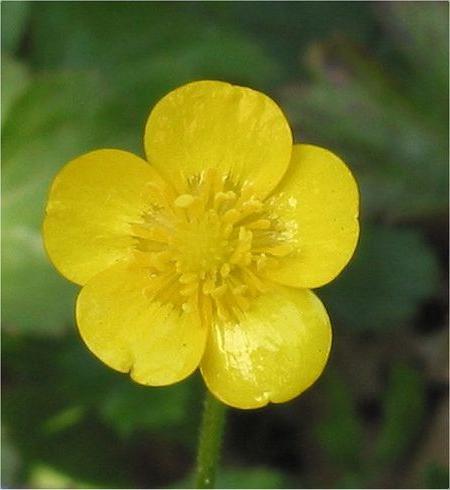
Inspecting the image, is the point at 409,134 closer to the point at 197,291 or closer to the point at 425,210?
the point at 425,210

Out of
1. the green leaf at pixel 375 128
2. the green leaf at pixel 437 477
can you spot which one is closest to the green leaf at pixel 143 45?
the green leaf at pixel 375 128

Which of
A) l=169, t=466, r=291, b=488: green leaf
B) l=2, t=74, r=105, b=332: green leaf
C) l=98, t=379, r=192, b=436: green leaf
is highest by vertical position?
l=2, t=74, r=105, b=332: green leaf

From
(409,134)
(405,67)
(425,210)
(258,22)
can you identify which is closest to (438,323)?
(425,210)

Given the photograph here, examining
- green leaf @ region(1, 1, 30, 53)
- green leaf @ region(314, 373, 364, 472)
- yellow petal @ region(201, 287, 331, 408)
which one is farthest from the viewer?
green leaf @ region(314, 373, 364, 472)

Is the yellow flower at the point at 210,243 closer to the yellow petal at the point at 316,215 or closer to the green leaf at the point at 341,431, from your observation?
the yellow petal at the point at 316,215

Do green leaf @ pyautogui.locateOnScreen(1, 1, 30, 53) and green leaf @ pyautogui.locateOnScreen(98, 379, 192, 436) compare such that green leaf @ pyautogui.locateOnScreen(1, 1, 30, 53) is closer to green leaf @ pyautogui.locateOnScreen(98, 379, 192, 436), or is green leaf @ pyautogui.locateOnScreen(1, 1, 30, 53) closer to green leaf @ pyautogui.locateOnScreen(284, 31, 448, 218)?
green leaf @ pyautogui.locateOnScreen(284, 31, 448, 218)

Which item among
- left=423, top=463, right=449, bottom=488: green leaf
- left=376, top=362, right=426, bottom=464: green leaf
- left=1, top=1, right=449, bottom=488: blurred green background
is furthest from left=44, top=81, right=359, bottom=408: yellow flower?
left=376, top=362, right=426, bottom=464: green leaf

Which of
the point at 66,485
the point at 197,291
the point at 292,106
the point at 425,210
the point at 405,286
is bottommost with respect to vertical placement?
the point at 66,485

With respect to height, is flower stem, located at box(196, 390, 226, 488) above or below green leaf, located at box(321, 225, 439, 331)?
above
